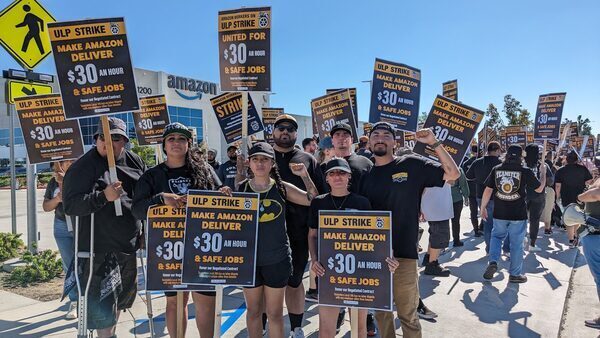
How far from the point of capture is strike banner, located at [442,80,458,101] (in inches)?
364

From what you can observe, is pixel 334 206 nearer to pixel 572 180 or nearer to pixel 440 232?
pixel 440 232

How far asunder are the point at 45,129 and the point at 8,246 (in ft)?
11.3

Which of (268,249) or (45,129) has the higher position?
(45,129)

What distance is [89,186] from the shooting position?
3273mm

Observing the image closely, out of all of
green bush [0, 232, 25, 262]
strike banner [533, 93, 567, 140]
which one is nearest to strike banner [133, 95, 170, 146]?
green bush [0, 232, 25, 262]

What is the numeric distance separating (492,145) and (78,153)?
7379mm

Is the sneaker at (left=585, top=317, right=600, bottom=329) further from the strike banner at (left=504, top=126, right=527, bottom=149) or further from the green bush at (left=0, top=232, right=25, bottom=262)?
the strike banner at (left=504, top=126, right=527, bottom=149)

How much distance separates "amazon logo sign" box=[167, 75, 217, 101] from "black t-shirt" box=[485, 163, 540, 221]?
35.9 meters

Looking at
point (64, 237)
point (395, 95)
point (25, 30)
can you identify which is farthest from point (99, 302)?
point (25, 30)

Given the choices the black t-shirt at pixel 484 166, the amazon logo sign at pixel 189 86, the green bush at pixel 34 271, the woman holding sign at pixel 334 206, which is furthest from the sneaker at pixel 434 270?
the amazon logo sign at pixel 189 86

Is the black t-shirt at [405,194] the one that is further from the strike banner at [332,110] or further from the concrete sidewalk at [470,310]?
the strike banner at [332,110]

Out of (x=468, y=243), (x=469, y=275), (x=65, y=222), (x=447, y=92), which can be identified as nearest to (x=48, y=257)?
(x=65, y=222)

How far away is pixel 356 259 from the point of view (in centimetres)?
298

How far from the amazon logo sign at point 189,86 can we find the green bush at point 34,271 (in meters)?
33.6
